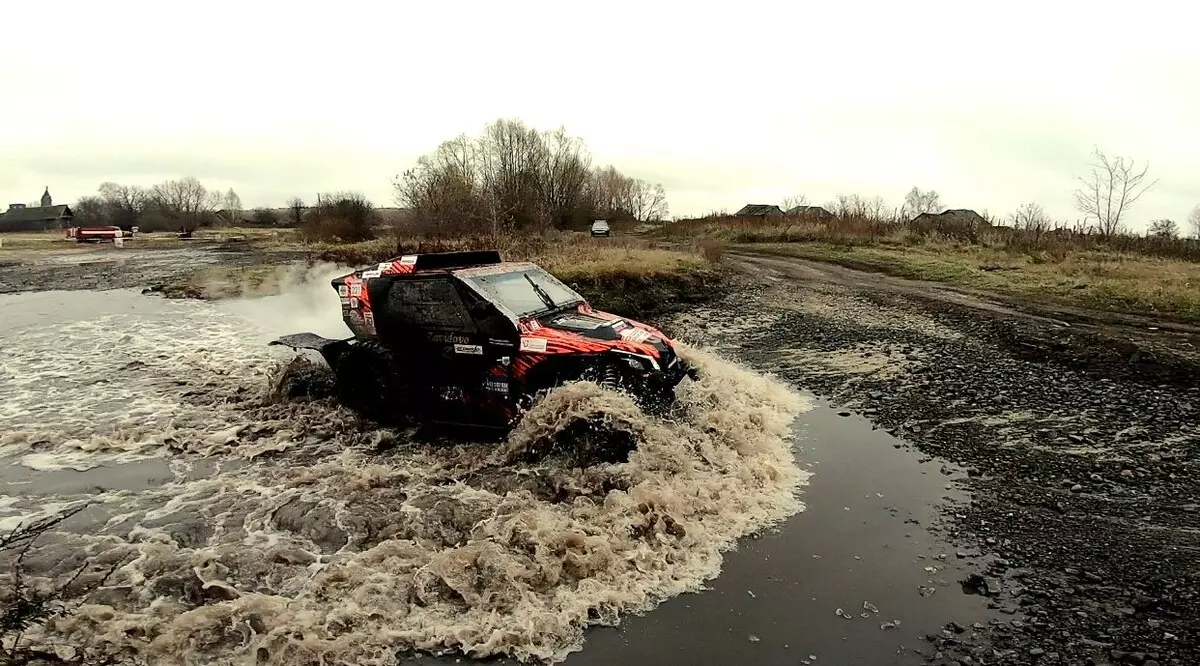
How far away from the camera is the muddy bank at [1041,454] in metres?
4.12

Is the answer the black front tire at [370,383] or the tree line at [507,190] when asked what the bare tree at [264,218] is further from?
the black front tire at [370,383]

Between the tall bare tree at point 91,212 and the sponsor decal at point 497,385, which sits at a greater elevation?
the tall bare tree at point 91,212

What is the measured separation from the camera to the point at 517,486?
243 inches

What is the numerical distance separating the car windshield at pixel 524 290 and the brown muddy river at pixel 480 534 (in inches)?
52.6

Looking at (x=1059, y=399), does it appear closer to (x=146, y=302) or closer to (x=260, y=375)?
(x=260, y=375)

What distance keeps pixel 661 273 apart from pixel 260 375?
1200 cm

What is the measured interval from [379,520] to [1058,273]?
2153 centimetres

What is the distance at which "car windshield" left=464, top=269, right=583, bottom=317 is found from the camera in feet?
24.2

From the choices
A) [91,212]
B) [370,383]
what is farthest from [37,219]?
[370,383]

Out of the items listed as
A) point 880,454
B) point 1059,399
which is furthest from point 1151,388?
point 880,454

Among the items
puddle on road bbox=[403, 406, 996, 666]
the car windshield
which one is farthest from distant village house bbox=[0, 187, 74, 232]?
puddle on road bbox=[403, 406, 996, 666]

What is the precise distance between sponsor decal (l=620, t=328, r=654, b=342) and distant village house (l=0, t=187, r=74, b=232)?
345 ft

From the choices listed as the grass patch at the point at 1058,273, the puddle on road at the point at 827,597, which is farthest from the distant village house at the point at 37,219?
the puddle on road at the point at 827,597

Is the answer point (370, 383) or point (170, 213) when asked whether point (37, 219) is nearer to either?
point (170, 213)
